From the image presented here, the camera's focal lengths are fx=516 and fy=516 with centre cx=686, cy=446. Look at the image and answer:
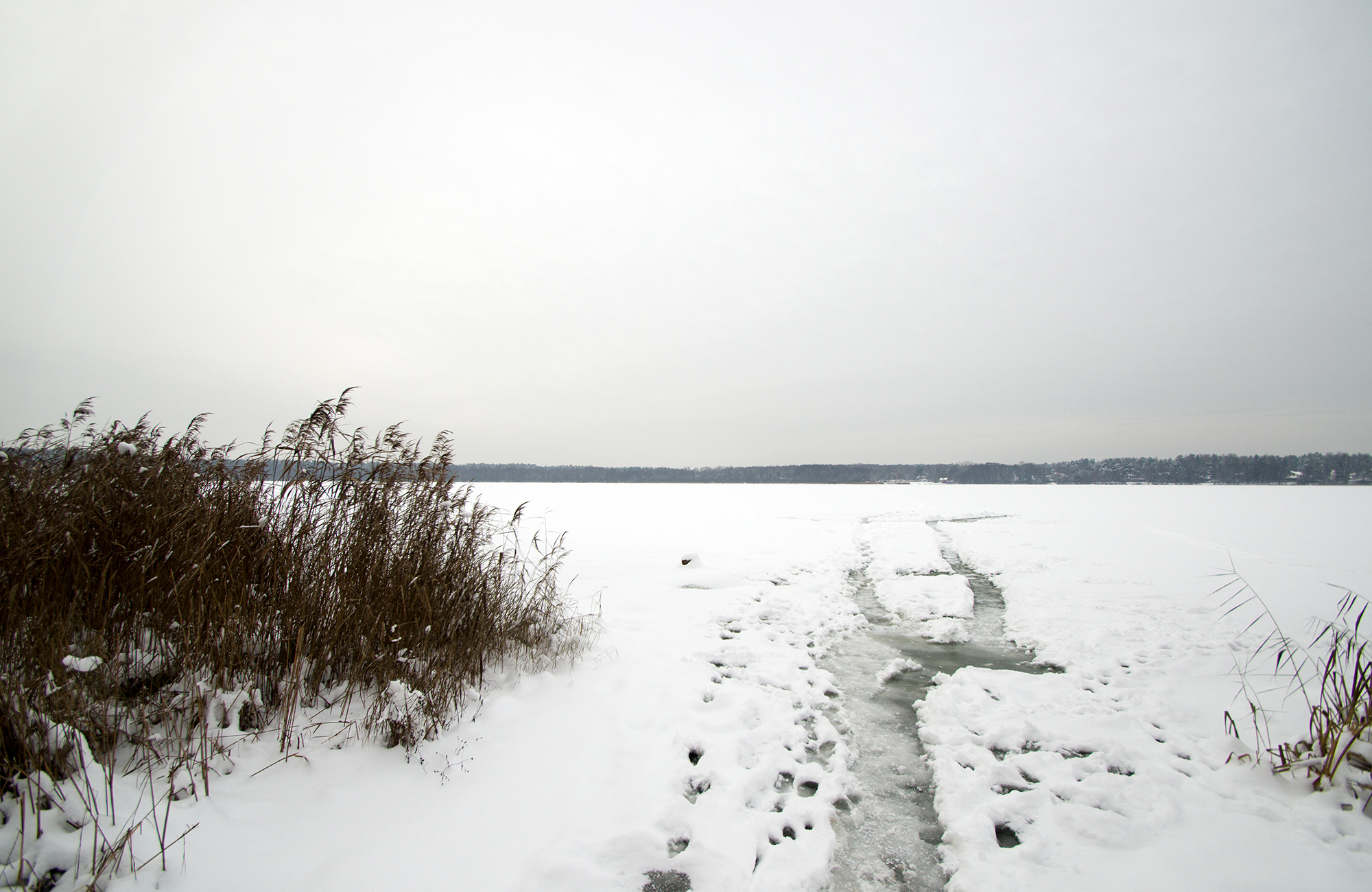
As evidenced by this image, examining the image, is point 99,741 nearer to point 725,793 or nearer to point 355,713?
point 355,713

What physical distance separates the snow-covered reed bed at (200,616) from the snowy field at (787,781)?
255mm

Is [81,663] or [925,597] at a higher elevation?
[81,663]

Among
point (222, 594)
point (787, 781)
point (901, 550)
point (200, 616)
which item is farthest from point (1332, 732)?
point (901, 550)

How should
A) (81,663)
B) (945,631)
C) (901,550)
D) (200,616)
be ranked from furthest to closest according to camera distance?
(901,550) < (945,631) < (200,616) < (81,663)

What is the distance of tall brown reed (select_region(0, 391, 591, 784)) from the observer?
8.53ft

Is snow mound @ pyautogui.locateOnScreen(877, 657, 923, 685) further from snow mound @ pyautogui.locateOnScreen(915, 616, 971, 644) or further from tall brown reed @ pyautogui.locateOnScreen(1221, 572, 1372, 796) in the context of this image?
tall brown reed @ pyautogui.locateOnScreen(1221, 572, 1372, 796)

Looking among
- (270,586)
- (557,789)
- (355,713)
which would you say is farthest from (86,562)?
(557,789)

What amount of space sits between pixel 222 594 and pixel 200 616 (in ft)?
1.69

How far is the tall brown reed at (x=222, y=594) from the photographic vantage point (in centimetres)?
260

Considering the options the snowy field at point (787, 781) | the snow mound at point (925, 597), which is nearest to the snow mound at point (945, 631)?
the snowy field at point (787, 781)

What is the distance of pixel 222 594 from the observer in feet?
11.0

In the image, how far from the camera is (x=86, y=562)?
3.19 metres

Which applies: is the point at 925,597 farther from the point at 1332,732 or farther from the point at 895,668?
the point at 1332,732

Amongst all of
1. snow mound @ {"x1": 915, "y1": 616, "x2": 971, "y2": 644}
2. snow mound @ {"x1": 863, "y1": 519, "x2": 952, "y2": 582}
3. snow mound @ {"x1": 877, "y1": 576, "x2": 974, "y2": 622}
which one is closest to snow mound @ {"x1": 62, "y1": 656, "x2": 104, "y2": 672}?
snow mound @ {"x1": 915, "y1": 616, "x2": 971, "y2": 644}
